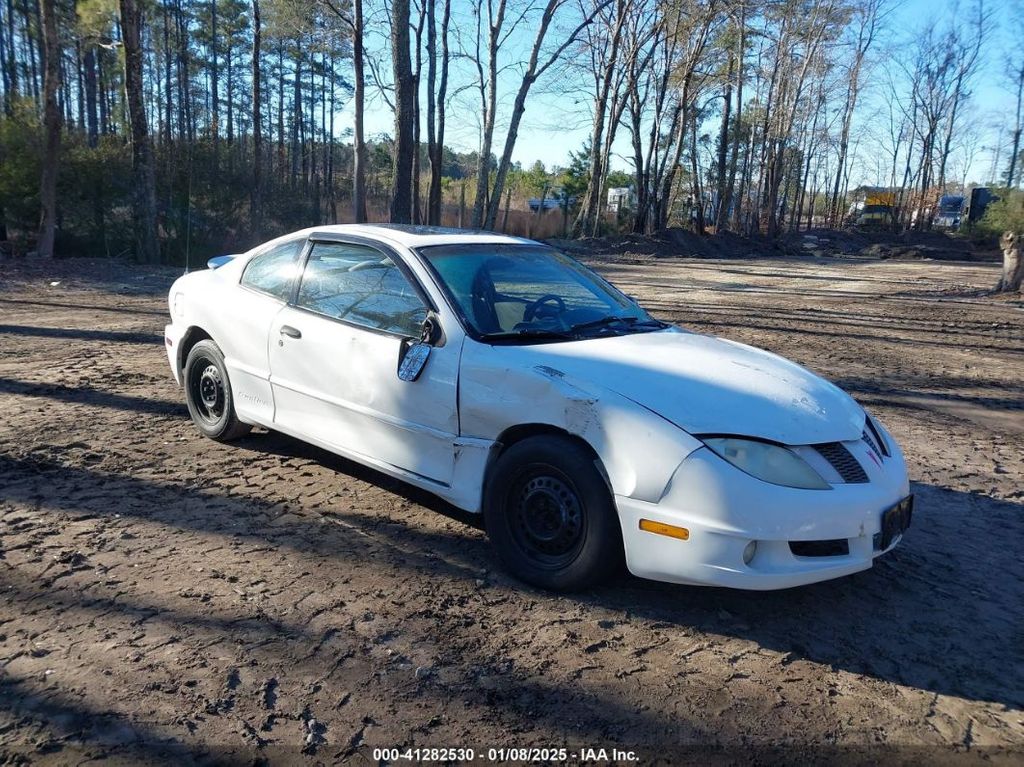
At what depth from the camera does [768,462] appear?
3.38 metres

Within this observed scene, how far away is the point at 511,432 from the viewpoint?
386cm

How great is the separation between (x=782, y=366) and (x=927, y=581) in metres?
1.26

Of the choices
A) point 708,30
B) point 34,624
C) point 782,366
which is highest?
point 708,30

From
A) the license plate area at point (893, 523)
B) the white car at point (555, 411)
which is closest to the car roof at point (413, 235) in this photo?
the white car at point (555, 411)

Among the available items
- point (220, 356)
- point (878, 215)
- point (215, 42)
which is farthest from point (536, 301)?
point (878, 215)

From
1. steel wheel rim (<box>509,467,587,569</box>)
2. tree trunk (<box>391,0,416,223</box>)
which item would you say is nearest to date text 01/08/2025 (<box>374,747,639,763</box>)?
steel wheel rim (<box>509,467,587,569</box>)

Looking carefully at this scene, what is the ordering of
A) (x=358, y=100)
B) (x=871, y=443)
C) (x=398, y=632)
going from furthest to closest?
(x=358, y=100)
(x=871, y=443)
(x=398, y=632)

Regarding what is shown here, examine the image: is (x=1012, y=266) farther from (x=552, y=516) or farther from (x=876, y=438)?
(x=552, y=516)

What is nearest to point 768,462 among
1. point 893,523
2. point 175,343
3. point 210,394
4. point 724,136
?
point 893,523

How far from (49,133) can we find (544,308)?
58.2 feet

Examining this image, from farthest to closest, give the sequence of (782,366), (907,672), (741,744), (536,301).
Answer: (536,301)
(782,366)
(907,672)
(741,744)

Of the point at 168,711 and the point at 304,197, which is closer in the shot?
the point at 168,711

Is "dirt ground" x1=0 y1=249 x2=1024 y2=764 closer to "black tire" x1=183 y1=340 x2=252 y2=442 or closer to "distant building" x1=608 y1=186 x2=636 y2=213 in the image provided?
"black tire" x1=183 y1=340 x2=252 y2=442

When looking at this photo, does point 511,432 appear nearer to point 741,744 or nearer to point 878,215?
point 741,744
